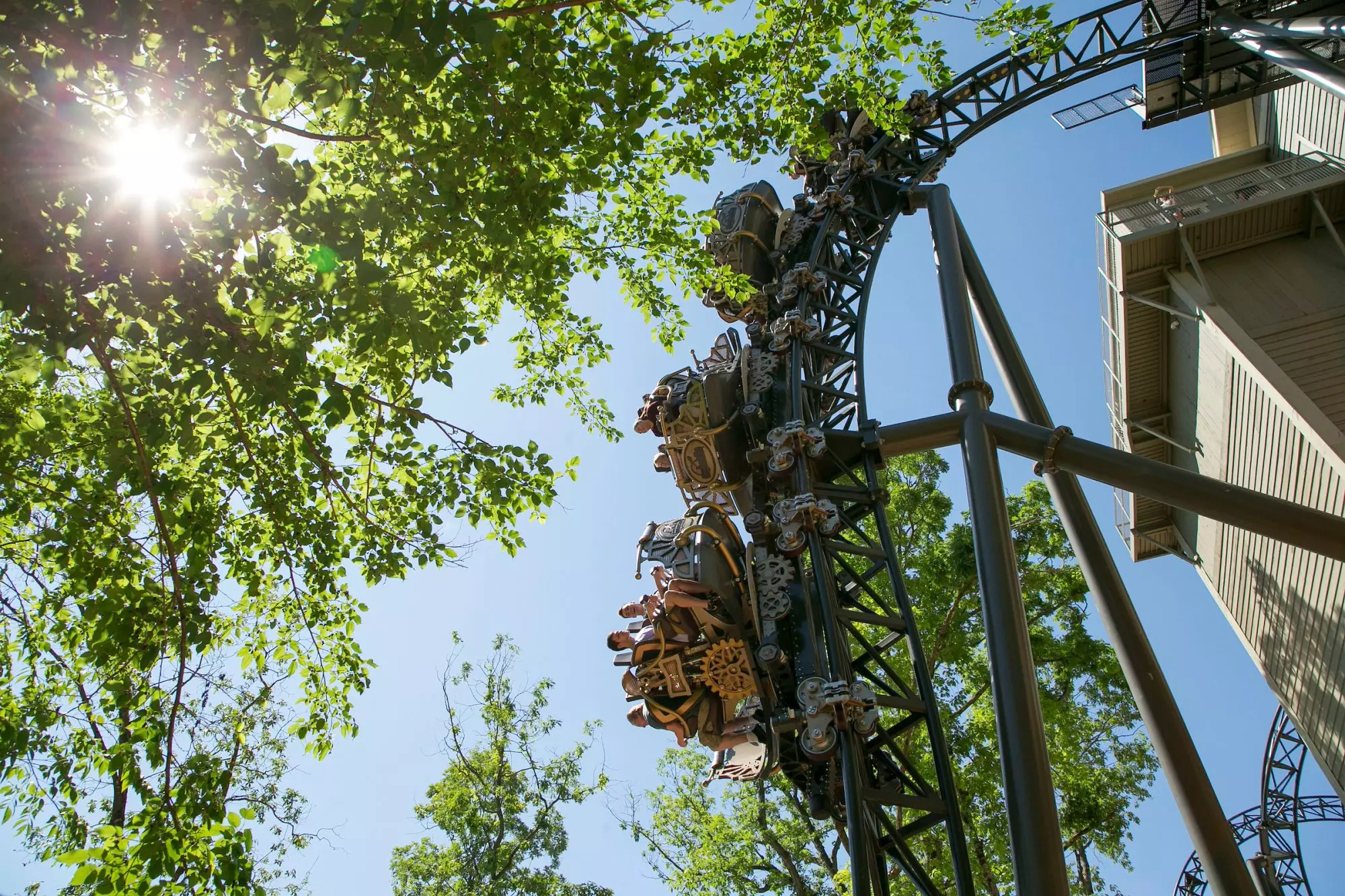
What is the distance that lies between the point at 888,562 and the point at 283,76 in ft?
17.1

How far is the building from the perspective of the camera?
12.1 m

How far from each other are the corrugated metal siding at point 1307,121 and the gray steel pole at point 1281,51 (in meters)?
1.63

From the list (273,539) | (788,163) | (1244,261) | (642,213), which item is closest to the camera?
(273,539)

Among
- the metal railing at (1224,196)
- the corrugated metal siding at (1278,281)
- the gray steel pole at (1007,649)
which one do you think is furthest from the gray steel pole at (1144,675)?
the metal railing at (1224,196)

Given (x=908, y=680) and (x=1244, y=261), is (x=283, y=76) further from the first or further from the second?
(x=1244, y=261)

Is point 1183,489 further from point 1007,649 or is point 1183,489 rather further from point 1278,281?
point 1278,281

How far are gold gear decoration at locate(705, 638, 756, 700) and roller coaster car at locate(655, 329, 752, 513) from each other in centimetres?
151

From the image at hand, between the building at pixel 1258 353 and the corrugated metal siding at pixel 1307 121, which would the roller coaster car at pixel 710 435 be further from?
the corrugated metal siding at pixel 1307 121

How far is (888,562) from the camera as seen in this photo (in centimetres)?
706

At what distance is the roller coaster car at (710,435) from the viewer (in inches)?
329

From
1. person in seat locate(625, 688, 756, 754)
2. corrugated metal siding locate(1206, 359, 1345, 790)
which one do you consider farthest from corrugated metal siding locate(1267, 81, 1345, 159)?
person in seat locate(625, 688, 756, 754)

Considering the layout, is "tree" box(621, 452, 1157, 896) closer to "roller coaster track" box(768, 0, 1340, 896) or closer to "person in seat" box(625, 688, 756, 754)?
"roller coaster track" box(768, 0, 1340, 896)

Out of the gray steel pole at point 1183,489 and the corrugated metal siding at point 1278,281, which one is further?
the corrugated metal siding at point 1278,281

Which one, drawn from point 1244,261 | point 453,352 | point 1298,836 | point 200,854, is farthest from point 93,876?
point 1298,836
